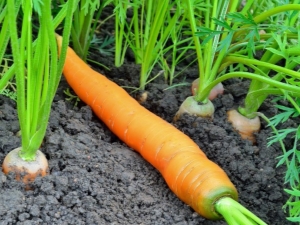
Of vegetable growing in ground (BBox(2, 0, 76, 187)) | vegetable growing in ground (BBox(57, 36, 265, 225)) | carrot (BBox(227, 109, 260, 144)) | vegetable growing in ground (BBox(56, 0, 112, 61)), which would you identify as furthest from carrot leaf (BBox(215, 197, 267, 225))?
vegetable growing in ground (BBox(56, 0, 112, 61))

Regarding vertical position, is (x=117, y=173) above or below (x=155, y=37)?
below

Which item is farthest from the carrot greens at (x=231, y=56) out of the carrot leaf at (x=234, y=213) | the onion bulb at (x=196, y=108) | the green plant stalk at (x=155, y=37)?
the carrot leaf at (x=234, y=213)

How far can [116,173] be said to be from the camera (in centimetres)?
151

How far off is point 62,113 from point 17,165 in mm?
314

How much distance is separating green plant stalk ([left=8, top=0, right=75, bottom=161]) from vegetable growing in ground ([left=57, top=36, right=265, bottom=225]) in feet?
1.13

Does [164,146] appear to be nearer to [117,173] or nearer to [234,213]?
[117,173]

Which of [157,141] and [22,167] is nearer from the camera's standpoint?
[22,167]

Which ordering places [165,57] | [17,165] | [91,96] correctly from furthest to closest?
[165,57]
[91,96]
[17,165]

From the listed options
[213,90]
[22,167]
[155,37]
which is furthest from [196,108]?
[22,167]

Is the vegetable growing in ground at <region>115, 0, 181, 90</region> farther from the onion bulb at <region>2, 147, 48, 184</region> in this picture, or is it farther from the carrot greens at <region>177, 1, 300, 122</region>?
the onion bulb at <region>2, 147, 48, 184</region>

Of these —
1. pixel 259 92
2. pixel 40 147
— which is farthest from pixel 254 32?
pixel 40 147

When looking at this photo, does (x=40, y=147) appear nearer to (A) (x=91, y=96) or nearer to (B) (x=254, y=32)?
(A) (x=91, y=96)

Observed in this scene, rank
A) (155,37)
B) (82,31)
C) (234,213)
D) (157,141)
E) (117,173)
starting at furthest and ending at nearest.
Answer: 1. (82,31)
2. (155,37)
3. (157,141)
4. (117,173)
5. (234,213)

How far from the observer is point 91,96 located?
1.80m
